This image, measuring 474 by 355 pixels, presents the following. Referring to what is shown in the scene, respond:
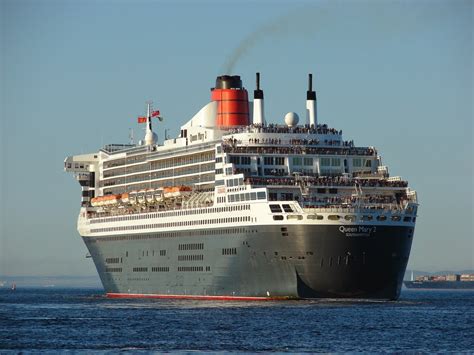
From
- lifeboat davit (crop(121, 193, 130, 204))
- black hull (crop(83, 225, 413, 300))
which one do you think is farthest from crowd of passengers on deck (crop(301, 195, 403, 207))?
lifeboat davit (crop(121, 193, 130, 204))

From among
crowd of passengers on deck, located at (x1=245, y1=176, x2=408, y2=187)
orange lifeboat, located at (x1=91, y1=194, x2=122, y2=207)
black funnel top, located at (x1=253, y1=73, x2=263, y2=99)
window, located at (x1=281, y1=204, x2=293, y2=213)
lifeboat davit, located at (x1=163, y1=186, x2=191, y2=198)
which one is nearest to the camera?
window, located at (x1=281, y1=204, x2=293, y2=213)

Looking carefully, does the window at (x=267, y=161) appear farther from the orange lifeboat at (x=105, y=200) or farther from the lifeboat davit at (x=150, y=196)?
the orange lifeboat at (x=105, y=200)

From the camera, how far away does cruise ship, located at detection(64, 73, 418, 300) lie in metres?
110

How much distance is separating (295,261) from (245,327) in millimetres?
21122

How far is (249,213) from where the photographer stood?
114 metres

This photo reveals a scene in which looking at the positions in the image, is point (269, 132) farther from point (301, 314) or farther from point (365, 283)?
point (301, 314)

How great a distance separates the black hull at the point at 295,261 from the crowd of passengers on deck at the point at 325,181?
4576 millimetres

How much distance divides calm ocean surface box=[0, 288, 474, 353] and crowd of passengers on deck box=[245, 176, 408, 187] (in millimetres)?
10340

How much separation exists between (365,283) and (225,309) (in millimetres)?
12255

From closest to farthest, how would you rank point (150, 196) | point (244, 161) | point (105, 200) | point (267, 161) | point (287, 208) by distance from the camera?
1. point (287, 208)
2. point (244, 161)
3. point (267, 161)
4. point (150, 196)
5. point (105, 200)

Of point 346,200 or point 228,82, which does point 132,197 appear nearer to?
point 228,82

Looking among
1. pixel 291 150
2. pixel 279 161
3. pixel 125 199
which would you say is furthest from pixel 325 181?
Result: pixel 125 199

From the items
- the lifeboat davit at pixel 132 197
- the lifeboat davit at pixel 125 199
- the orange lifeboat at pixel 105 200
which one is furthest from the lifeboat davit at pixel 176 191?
the orange lifeboat at pixel 105 200

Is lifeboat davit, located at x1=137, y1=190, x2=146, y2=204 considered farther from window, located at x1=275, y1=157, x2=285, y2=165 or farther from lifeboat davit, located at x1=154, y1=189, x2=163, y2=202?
window, located at x1=275, y1=157, x2=285, y2=165
